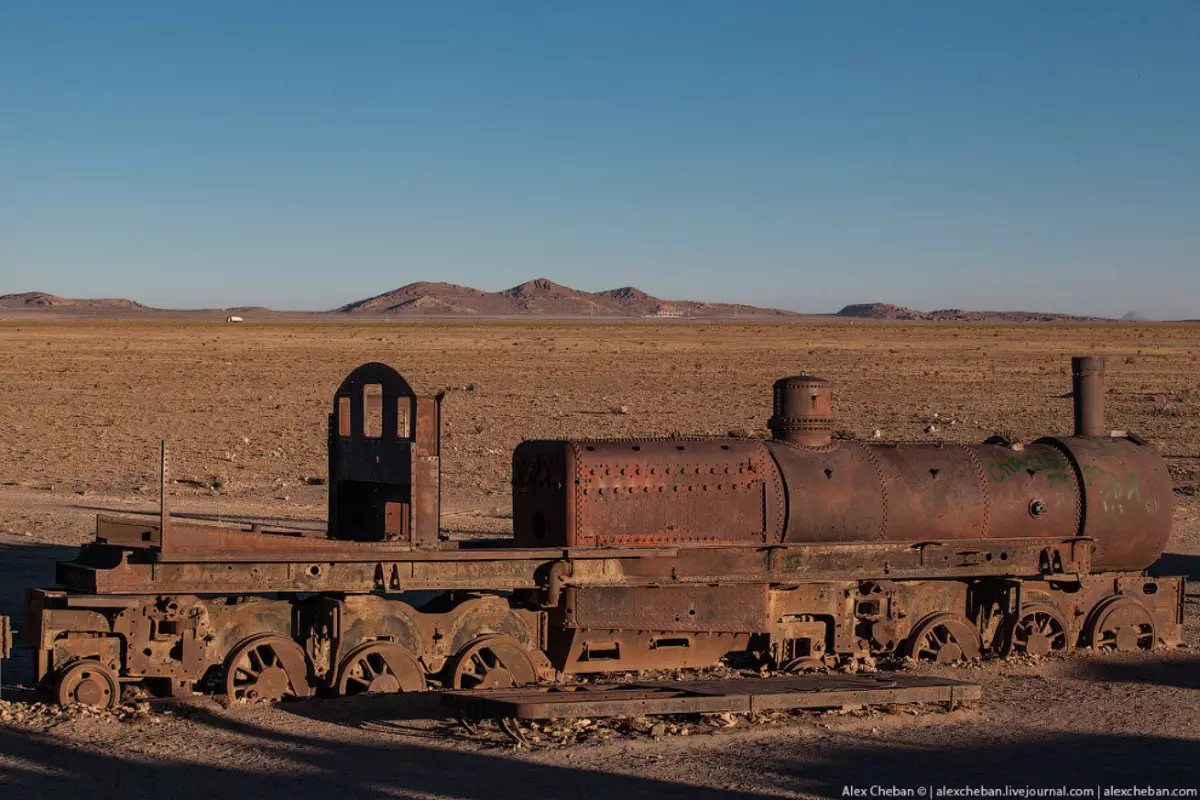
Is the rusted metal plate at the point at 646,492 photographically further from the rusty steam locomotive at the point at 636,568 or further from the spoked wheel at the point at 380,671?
the spoked wheel at the point at 380,671

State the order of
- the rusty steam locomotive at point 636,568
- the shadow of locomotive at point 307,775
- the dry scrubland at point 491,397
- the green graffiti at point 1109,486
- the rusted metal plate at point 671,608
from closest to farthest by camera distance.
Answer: the shadow of locomotive at point 307,775 < the rusty steam locomotive at point 636,568 < the rusted metal plate at point 671,608 < the green graffiti at point 1109,486 < the dry scrubland at point 491,397

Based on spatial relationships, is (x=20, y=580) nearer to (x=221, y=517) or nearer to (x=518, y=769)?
(x=221, y=517)

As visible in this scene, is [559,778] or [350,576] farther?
[350,576]

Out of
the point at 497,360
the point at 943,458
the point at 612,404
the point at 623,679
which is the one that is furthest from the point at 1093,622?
the point at 497,360

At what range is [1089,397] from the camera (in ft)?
42.4

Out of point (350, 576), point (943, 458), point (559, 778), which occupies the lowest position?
point (559, 778)

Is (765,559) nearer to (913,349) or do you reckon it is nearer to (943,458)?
(943,458)

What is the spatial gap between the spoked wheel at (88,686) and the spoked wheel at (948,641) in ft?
19.9

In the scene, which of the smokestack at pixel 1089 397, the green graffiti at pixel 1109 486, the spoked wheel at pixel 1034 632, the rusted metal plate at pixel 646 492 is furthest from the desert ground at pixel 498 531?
the smokestack at pixel 1089 397

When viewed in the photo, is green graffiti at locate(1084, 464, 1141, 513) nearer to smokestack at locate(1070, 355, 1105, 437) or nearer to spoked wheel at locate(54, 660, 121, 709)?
smokestack at locate(1070, 355, 1105, 437)

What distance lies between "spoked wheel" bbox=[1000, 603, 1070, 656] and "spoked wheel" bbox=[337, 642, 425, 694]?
485 centimetres

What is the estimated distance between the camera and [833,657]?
11.4 metres

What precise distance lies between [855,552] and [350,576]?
152 inches

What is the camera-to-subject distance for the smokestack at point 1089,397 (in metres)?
12.8
